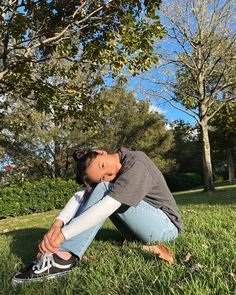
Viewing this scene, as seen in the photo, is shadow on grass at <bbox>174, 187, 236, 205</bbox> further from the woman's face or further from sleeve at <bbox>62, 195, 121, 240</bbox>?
sleeve at <bbox>62, 195, 121, 240</bbox>

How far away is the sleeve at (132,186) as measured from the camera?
3084 mm

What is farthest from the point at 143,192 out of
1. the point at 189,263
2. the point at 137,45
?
the point at 137,45

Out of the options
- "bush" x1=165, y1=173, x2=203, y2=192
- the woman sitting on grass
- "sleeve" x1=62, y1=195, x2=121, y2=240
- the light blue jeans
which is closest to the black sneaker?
the woman sitting on grass

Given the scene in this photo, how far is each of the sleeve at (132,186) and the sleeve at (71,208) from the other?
0.52 metres

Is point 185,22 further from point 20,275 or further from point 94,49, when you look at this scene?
point 20,275

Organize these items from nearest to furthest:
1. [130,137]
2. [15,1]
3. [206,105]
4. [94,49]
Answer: [15,1] < [94,49] < [206,105] < [130,137]

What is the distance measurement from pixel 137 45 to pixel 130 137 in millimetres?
23405

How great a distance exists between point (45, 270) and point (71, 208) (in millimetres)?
635

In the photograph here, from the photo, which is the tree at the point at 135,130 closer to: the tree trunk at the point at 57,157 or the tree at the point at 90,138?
the tree at the point at 90,138

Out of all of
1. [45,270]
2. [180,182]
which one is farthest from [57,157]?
[45,270]

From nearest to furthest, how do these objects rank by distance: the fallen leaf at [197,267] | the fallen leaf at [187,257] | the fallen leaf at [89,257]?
the fallen leaf at [197,267] → the fallen leaf at [187,257] → the fallen leaf at [89,257]

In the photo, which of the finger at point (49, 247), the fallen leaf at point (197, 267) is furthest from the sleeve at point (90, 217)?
the fallen leaf at point (197, 267)

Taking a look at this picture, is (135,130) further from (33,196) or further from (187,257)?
(187,257)

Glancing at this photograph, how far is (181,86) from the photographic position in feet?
60.1
